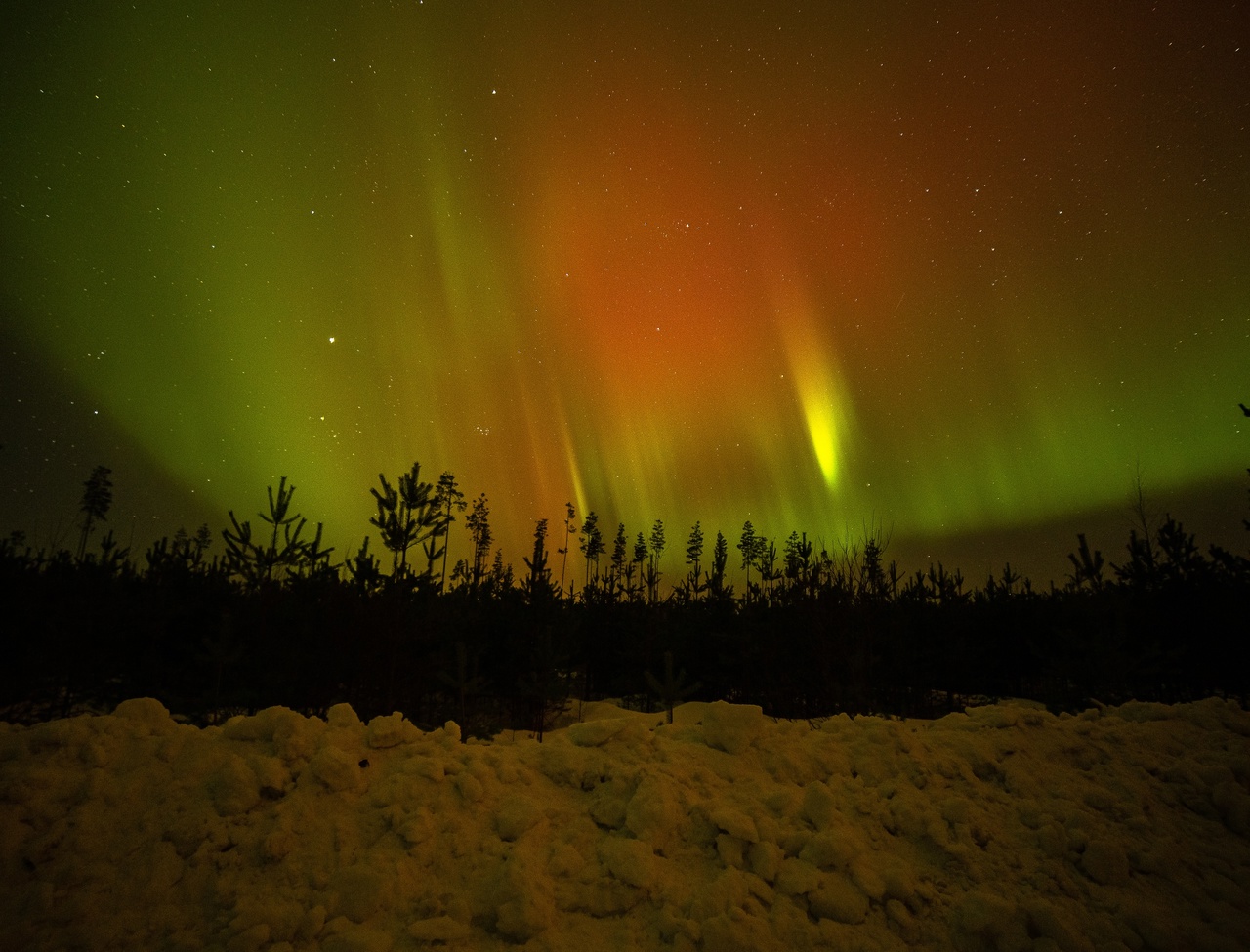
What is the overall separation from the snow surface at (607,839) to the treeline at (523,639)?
476 centimetres

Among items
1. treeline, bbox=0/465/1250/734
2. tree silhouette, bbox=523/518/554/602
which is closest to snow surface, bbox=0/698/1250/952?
treeline, bbox=0/465/1250/734

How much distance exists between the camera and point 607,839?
3705 millimetres

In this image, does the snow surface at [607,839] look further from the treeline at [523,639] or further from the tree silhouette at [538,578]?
the tree silhouette at [538,578]

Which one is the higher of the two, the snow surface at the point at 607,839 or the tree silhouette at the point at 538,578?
the tree silhouette at the point at 538,578

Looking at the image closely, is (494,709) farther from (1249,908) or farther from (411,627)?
(1249,908)

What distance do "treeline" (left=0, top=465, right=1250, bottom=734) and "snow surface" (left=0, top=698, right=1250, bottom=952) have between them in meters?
4.76

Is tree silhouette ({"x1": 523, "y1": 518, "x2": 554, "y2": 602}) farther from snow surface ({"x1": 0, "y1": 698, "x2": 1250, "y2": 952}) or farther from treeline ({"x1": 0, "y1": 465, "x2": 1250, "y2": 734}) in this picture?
snow surface ({"x1": 0, "y1": 698, "x2": 1250, "y2": 952})

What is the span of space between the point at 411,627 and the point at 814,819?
9042mm

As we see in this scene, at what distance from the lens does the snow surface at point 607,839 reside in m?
3.11

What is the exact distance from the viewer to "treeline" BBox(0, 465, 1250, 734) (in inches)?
399

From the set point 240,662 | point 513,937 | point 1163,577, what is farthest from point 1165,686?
point 240,662

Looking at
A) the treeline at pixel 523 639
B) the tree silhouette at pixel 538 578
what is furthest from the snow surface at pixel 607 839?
the tree silhouette at pixel 538 578

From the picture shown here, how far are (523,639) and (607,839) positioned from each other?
10364 mm

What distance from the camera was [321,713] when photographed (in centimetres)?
1022
